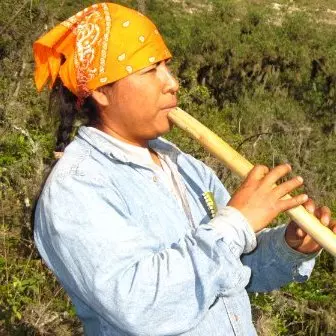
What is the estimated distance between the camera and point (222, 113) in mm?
9859

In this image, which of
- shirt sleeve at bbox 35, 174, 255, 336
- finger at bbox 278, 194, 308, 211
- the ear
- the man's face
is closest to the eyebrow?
the man's face

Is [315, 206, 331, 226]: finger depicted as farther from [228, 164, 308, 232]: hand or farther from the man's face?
the man's face

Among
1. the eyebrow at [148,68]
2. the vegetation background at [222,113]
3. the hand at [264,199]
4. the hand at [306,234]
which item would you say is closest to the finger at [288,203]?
the hand at [264,199]

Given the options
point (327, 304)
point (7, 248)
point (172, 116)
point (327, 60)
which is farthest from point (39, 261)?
point (327, 60)

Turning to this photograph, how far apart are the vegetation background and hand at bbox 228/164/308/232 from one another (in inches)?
37.3

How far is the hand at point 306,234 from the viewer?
145cm

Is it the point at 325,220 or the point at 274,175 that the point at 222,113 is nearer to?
the point at 325,220

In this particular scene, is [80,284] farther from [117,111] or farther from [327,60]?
[327,60]

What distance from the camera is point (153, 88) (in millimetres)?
1440

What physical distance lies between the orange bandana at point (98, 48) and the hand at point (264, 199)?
39 centimetres

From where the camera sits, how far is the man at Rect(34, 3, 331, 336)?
4.01ft

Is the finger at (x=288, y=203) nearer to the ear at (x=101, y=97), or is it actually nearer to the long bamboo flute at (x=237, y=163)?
the long bamboo flute at (x=237, y=163)

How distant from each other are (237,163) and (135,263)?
392mm

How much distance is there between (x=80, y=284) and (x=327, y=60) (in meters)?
13.0
